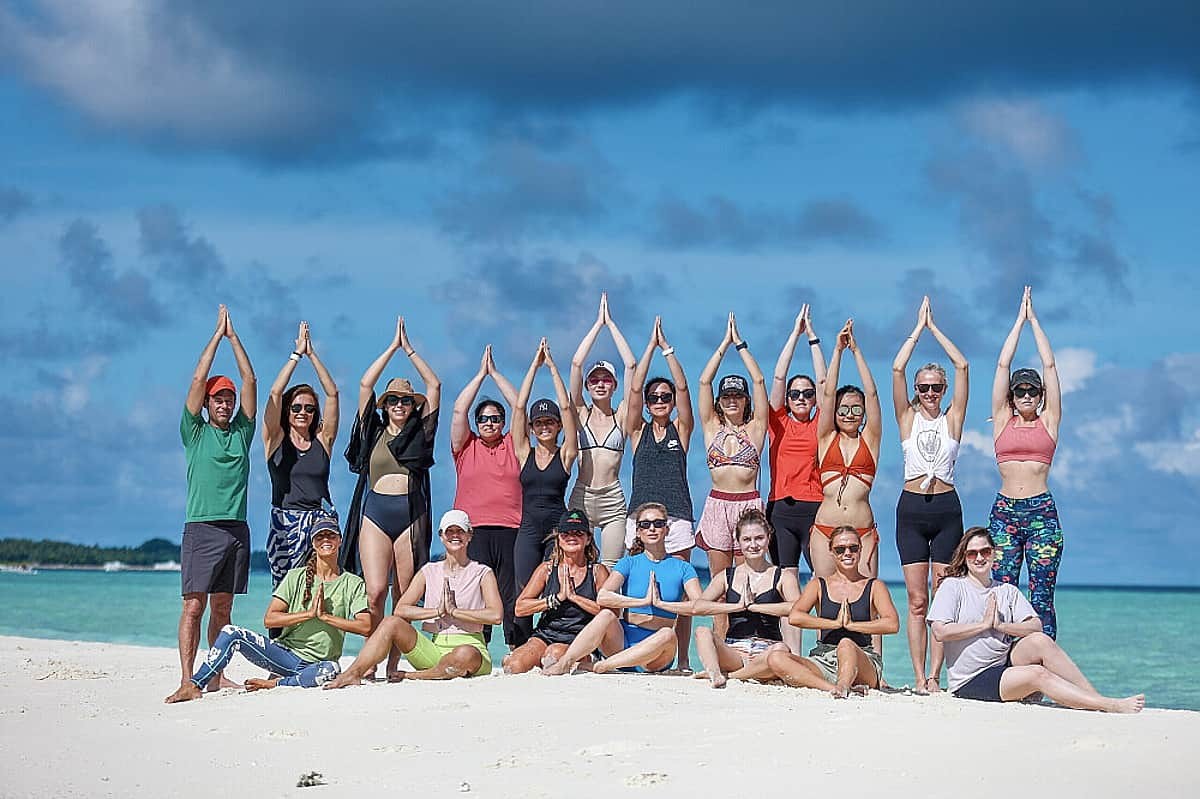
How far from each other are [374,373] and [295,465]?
0.98 meters

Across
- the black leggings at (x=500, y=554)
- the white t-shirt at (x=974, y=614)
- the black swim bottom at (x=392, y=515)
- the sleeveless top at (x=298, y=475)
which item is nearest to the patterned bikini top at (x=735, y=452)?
the black leggings at (x=500, y=554)

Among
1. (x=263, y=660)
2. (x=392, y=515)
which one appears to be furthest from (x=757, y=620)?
(x=263, y=660)

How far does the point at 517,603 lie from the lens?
31.4 feet

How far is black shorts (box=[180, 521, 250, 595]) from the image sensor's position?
9.27 m

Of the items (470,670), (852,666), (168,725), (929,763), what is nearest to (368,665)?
(470,670)

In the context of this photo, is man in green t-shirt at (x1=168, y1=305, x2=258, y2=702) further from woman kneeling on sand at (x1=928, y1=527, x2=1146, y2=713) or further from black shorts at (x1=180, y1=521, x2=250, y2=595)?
woman kneeling on sand at (x1=928, y1=527, x2=1146, y2=713)

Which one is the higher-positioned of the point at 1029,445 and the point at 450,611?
the point at 1029,445

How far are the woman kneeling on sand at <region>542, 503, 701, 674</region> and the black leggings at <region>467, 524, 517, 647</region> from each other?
78 cm

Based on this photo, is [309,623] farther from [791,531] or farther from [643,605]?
[791,531]

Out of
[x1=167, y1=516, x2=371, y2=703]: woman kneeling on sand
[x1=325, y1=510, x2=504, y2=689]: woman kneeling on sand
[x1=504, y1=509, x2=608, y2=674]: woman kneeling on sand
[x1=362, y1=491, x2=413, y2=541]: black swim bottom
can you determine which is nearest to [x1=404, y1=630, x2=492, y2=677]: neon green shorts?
[x1=325, y1=510, x2=504, y2=689]: woman kneeling on sand

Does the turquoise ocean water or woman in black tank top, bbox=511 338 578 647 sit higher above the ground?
woman in black tank top, bbox=511 338 578 647

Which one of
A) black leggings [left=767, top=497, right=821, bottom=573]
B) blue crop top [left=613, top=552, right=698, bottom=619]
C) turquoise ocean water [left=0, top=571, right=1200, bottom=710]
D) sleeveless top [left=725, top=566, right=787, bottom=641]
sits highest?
black leggings [left=767, top=497, right=821, bottom=573]

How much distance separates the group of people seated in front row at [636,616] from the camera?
8.71m

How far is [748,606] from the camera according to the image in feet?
30.2
